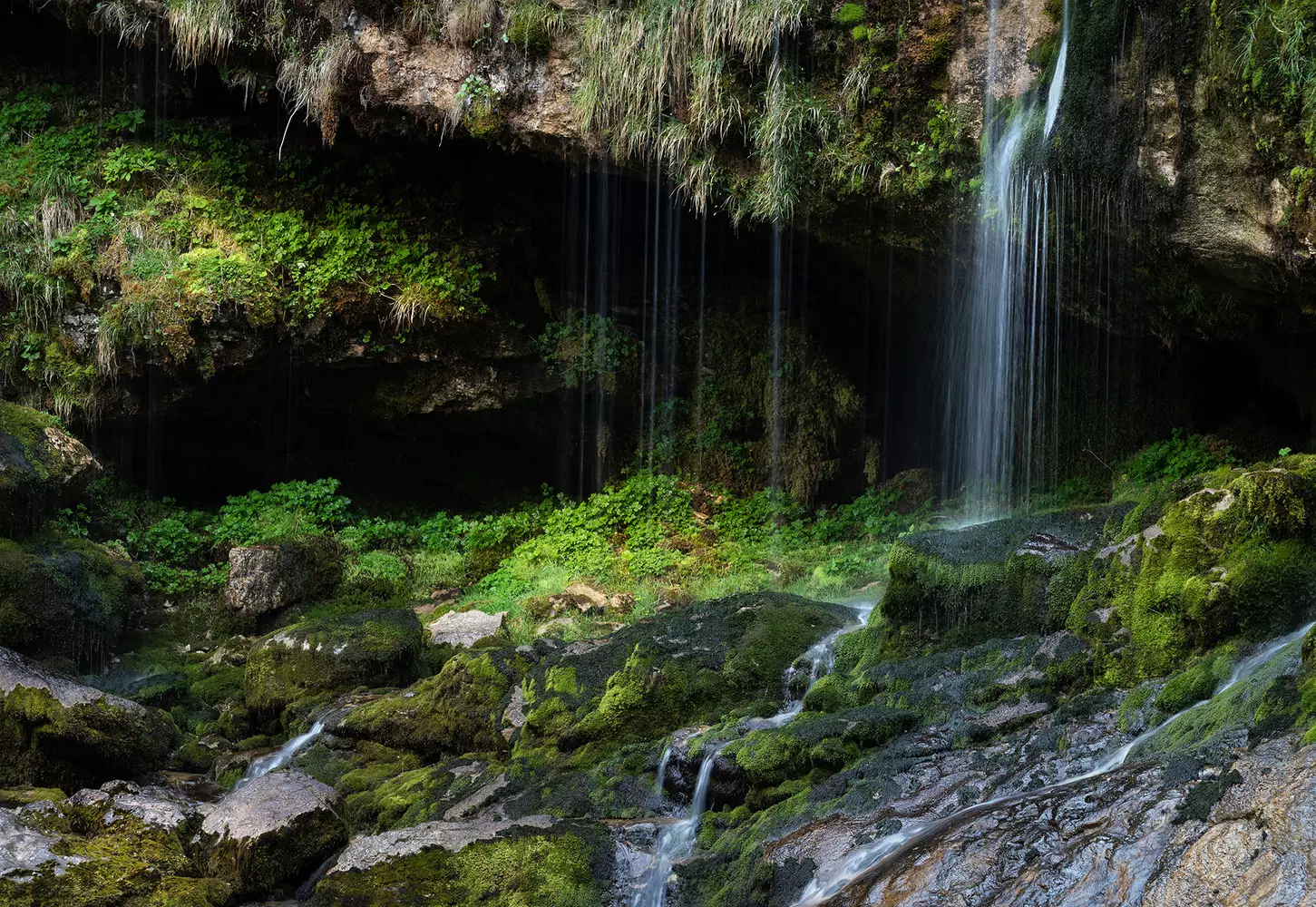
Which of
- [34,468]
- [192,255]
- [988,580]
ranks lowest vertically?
[988,580]

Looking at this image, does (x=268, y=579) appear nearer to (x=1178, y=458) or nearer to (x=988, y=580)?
(x=988, y=580)

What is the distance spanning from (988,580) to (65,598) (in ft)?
26.2

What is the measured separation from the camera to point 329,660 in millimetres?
9555

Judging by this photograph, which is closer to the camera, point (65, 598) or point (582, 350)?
point (65, 598)

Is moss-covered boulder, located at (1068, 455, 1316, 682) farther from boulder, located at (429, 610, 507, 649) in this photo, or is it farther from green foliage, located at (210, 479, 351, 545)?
green foliage, located at (210, 479, 351, 545)

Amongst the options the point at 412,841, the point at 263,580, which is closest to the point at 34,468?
the point at 263,580

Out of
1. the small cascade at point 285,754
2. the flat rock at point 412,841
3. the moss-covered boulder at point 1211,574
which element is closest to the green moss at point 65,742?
the small cascade at point 285,754

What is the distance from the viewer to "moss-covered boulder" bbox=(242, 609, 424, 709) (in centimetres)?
944

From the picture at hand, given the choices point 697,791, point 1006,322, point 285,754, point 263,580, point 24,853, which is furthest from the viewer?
point 263,580

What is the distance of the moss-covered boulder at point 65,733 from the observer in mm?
7645

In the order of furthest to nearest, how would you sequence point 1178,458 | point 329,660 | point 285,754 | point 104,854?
1. point 1178,458
2. point 329,660
3. point 285,754
4. point 104,854

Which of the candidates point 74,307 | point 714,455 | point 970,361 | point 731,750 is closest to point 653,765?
point 731,750

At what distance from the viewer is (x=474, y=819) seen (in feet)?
21.8

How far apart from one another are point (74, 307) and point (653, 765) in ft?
30.4
